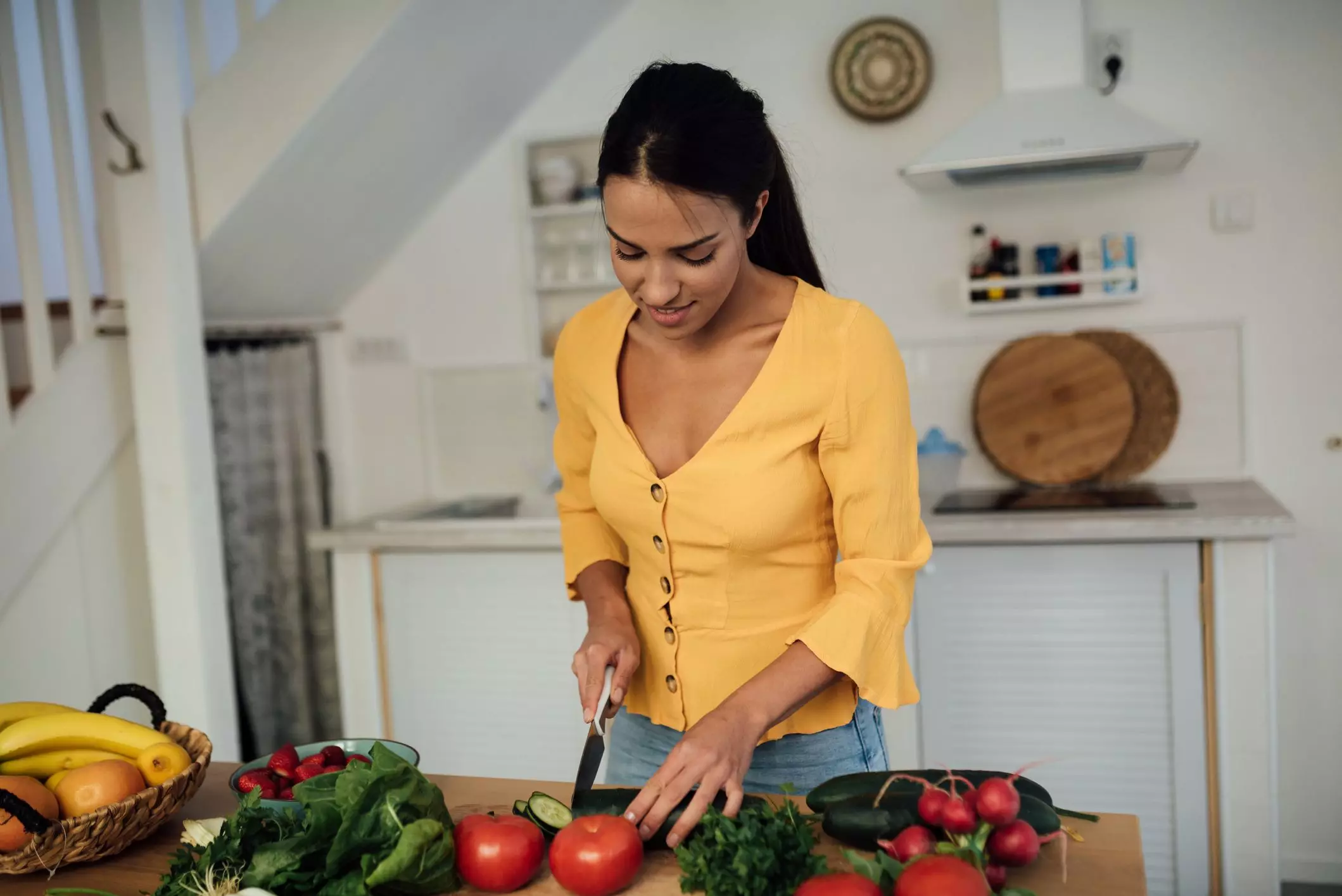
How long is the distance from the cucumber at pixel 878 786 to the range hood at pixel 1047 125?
1.61 meters

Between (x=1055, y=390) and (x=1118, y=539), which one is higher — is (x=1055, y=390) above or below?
above

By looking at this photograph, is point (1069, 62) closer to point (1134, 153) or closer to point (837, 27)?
point (1134, 153)

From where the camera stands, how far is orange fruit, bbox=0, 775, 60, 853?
979 millimetres

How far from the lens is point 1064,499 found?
2.41 meters

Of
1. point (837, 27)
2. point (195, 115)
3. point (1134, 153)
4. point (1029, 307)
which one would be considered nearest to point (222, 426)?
point (195, 115)

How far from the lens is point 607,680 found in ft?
4.13

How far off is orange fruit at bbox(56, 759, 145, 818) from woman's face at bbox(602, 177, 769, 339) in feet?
2.22

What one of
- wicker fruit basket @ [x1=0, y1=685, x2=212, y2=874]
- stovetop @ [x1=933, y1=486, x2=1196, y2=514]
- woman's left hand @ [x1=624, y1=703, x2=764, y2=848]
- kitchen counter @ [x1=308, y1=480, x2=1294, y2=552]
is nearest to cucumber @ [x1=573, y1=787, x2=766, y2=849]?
woman's left hand @ [x1=624, y1=703, x2=764, y2=848]

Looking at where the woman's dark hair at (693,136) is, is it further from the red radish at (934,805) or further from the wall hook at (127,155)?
the wall hook at (127,155)

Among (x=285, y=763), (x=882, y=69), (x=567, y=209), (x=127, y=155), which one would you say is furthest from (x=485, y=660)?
(x=882, y=69)

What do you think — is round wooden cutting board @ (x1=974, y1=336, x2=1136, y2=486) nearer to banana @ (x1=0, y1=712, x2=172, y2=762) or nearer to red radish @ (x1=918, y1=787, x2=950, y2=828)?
red radish @ (x1=918, y1=787, x2=950, y2=828)

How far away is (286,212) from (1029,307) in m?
1.75

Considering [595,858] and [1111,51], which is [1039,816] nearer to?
[595,858]

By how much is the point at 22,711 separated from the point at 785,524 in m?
0.83
